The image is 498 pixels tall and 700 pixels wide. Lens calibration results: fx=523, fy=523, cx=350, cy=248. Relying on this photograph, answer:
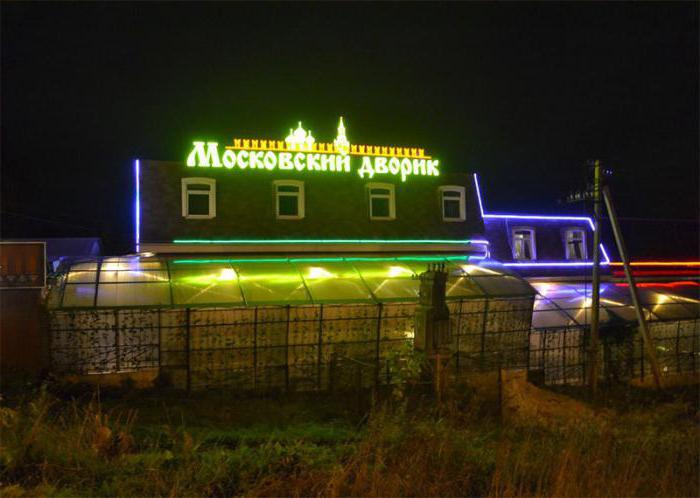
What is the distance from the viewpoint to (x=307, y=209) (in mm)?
17812

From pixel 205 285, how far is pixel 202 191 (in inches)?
168

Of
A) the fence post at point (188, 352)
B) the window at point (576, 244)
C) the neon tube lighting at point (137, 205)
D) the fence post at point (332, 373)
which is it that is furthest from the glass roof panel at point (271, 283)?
the window at point (576, 244)

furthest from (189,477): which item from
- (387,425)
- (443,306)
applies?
(443,306)

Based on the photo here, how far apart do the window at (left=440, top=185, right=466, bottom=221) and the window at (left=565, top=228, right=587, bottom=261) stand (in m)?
5.54

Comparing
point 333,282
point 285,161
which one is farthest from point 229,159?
point 333,282

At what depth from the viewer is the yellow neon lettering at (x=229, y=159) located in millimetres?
17297

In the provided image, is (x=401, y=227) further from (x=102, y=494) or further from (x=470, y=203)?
(x=102, y=494)

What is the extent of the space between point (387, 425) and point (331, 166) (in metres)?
12.8

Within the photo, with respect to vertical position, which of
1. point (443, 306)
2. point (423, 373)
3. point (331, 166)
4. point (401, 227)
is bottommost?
point (423, 373)

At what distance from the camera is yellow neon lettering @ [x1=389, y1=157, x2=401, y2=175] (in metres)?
18.9

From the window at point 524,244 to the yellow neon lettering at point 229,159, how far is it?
37.5ft

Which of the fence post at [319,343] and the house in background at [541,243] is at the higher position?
the house in background at [541,243]

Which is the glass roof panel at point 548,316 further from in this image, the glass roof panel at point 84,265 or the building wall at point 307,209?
the glass roof panel at point 84,265

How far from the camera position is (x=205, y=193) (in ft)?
55.9
